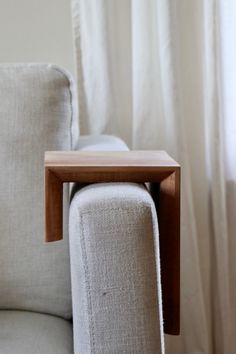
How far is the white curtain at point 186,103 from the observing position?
126cm

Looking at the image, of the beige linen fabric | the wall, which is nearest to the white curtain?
the wall

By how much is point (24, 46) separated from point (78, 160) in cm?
76

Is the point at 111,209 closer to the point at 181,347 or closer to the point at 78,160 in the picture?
the point at 78,160

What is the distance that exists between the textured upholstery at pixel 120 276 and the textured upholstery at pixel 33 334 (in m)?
0.19

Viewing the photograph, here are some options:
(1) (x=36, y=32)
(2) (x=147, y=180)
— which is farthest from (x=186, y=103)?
(2) (x=147, y=180)

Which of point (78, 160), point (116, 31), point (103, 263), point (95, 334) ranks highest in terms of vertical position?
point (116, 31)

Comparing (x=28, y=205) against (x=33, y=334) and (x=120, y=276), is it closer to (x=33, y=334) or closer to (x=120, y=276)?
(x=33, y=334)

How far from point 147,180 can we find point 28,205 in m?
0.36

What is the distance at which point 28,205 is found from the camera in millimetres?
995

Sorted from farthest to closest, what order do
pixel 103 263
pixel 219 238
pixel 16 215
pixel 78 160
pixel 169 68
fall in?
pixel 219 238
pixel 169 68
pixel 16 215
pixel 78 160
pixel 103 263

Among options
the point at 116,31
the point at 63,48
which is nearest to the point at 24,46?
the point at 63,48

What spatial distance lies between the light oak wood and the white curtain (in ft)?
1.77

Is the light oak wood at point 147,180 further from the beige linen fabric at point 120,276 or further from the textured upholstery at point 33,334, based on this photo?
the textured upholstery at point 33,334

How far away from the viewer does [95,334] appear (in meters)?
0.64
